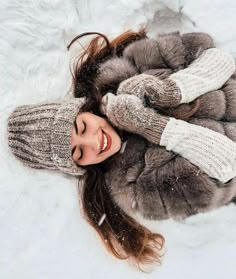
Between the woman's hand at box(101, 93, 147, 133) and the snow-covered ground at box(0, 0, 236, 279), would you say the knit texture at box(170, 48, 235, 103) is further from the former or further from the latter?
the snow-covered ground at box(0, 0, 236, 279)

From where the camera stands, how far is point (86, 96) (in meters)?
1.89

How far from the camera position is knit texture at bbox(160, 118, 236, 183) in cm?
166

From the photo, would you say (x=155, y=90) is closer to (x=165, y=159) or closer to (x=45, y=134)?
(x=165, y=159)

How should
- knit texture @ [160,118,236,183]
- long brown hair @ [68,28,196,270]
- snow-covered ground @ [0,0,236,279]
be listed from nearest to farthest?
knit texture @ [160,118,236,183], long brown hair @ [68,28,196,270], snow-covered ground @ [0,0,236,279]

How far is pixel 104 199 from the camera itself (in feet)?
6.30

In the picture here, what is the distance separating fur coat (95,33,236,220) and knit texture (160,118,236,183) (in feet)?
0.13

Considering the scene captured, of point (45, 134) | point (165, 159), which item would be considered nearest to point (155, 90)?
point (165, 159)

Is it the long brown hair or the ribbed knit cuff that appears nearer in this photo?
the ribbed knit cuff

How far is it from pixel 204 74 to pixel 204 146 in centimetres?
25

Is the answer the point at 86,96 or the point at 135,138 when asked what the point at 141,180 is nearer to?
the point at 135,138

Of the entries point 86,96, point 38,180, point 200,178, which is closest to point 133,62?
point 86,96

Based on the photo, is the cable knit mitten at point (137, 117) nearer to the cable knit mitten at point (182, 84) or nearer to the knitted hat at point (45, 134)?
the cable knit mitten at point (182, 84)

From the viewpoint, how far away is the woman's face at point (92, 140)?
172cm

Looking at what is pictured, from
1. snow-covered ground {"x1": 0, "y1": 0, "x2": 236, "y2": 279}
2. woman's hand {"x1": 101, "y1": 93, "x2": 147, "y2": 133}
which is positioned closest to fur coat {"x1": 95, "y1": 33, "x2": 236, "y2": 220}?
woman's hand {"x1": 101, "y1": 93, "x2": 147, "y2": 133}
